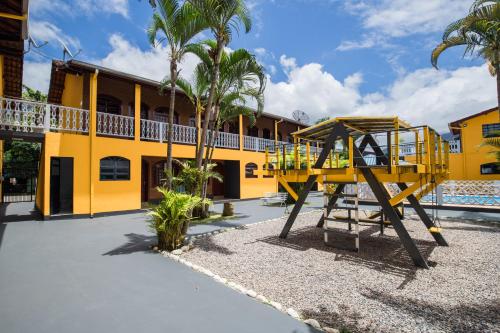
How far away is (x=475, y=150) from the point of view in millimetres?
22500

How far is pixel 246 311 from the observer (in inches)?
140

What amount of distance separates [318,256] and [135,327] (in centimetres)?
412

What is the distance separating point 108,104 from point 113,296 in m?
13.1

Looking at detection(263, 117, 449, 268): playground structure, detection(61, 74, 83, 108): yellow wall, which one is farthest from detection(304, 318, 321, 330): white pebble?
detection(61, 74, 83, 108): yellow wall

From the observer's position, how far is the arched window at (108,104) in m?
14.4

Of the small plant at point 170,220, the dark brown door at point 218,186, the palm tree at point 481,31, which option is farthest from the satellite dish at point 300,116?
the small plant at point 170,220

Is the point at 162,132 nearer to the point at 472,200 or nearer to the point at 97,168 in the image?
the point at 97,168

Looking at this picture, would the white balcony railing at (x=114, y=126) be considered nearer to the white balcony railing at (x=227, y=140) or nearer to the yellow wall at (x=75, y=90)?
the yellow wall at (x=75, y=90)

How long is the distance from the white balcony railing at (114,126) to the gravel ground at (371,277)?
7.50 m

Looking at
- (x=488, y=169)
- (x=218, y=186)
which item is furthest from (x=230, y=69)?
(x=488, y=169)

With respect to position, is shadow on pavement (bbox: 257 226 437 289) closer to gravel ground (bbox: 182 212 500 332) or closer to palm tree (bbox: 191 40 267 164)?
gravel ground (bbox: 182 212 500 332)

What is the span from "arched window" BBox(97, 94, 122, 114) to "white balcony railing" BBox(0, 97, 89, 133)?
2882 mm

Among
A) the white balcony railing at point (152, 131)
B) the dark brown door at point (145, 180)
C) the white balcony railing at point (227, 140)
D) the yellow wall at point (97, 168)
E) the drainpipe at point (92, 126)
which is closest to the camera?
the yellow wall at point (97, 168)

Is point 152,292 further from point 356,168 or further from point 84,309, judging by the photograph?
point 356,168
